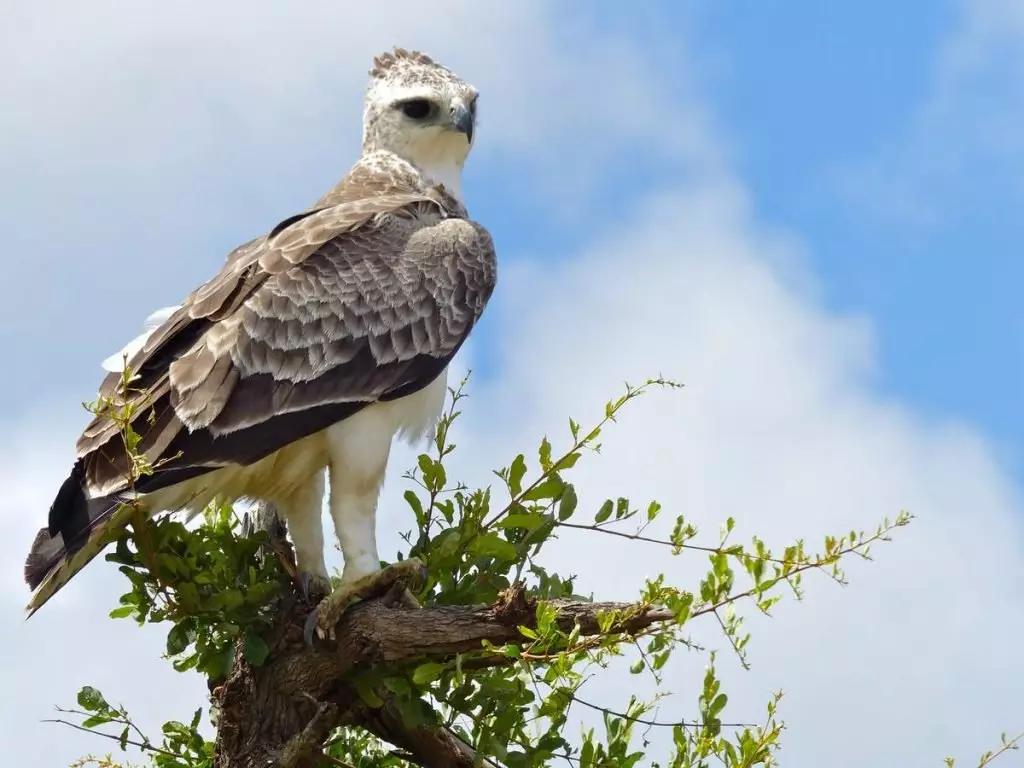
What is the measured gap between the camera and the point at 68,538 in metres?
5.96

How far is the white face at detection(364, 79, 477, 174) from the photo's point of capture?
27.4ft

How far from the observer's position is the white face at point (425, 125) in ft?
27.4

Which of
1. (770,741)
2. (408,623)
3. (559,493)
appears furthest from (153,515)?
(770,741)

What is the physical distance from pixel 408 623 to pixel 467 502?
25.6 inches

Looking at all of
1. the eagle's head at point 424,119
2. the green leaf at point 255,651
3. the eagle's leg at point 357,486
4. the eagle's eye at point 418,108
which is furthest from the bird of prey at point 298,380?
the eagle's eye at point 418,108

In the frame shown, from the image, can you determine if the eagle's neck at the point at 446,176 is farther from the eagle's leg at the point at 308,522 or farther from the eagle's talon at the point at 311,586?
the eagle's talon at the point at 311,586

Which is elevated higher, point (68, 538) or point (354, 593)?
point (354, 593)

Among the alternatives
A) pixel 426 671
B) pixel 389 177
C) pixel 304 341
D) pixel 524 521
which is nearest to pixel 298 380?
pixel 304 341

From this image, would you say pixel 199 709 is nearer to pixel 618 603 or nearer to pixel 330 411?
pixel 330 411

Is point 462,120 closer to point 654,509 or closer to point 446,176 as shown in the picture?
point 446,176

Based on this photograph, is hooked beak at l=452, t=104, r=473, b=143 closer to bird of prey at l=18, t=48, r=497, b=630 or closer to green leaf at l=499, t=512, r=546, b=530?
bird of prey at l=18, t=48, r=497, b=630

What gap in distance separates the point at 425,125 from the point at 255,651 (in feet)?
11.1

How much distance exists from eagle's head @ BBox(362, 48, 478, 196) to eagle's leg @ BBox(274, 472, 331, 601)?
2.20 meters

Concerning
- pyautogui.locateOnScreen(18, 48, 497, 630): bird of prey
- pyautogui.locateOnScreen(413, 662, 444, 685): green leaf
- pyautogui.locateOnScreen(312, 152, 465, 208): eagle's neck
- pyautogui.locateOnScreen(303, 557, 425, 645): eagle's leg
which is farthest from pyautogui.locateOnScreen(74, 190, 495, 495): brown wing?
pyautogui.locateOnScreen(413, 662, 444, 685): green leaf
